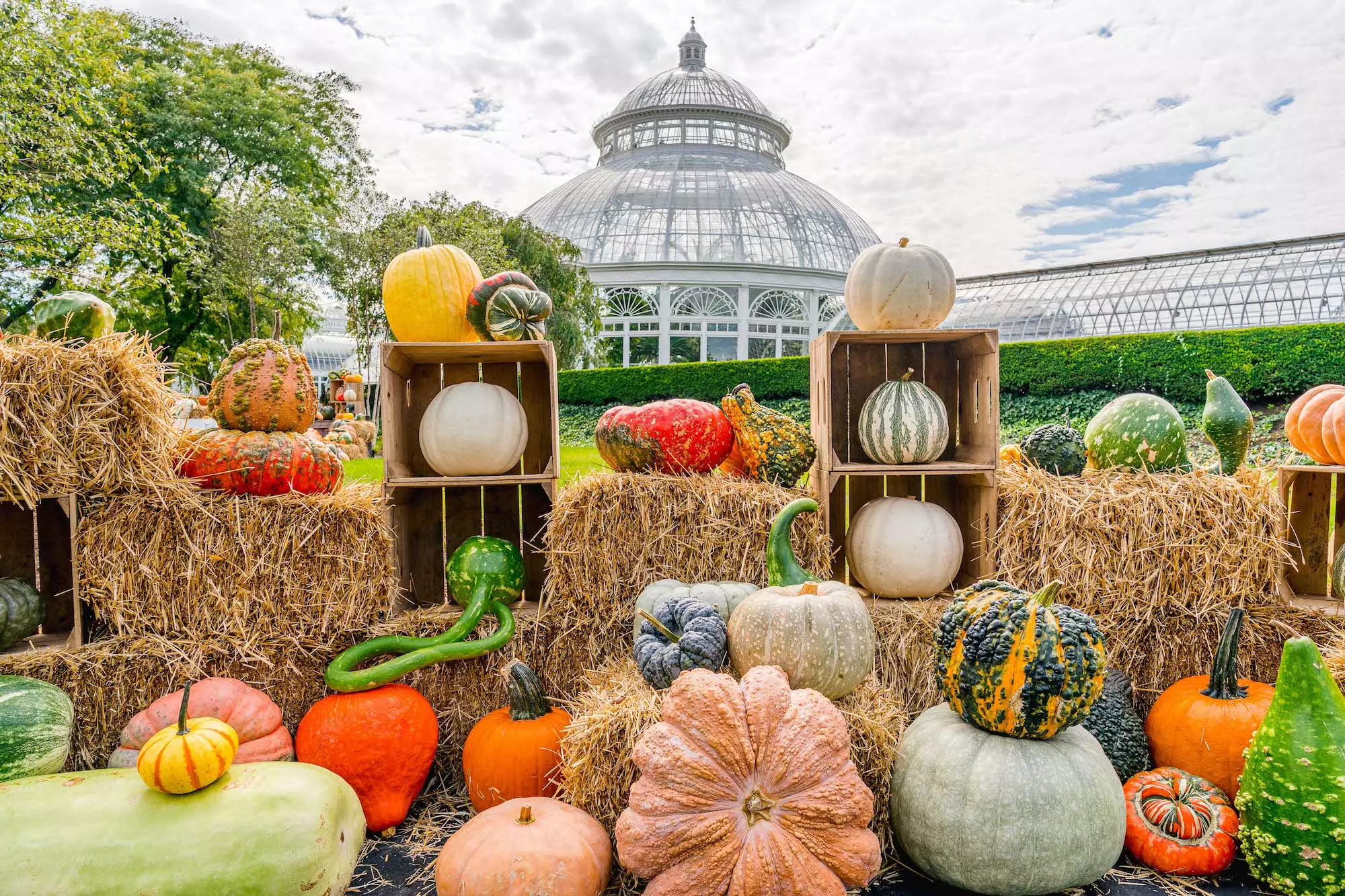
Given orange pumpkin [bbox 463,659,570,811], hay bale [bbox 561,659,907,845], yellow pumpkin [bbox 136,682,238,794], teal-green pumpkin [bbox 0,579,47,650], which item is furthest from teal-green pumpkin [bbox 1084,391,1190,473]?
teal-green pumpkin [bbox 0,579,47,650]

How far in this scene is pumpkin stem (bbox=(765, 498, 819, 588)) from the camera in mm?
2768

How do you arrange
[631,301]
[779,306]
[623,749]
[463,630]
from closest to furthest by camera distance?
[623,749] < [463,630] < [631,301] < [779,306]

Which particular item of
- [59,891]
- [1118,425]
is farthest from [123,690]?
[1118,425]

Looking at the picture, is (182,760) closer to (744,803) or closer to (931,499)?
(744,803)

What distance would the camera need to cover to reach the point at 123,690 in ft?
9.26

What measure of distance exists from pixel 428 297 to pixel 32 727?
6.66ft

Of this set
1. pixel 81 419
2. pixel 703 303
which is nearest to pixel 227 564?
pixel 81 419

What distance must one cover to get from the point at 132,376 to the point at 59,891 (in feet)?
5.62

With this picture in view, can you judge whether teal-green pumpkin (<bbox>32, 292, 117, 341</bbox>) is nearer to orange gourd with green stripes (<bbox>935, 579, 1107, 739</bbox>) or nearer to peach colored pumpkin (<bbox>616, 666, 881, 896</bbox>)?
peach colored pumpkin (<bbox>616, 666, 881, 896</bbox>)

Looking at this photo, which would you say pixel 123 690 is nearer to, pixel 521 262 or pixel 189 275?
pixel 521 262

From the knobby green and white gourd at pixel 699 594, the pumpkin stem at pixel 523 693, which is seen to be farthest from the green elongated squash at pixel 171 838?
the knobby green and white gourd at pixel 699 594

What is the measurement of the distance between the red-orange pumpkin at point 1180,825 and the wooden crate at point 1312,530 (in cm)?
149

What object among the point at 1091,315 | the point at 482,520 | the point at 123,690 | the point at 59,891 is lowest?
the point at 59,891

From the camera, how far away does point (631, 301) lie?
30.9 metres
